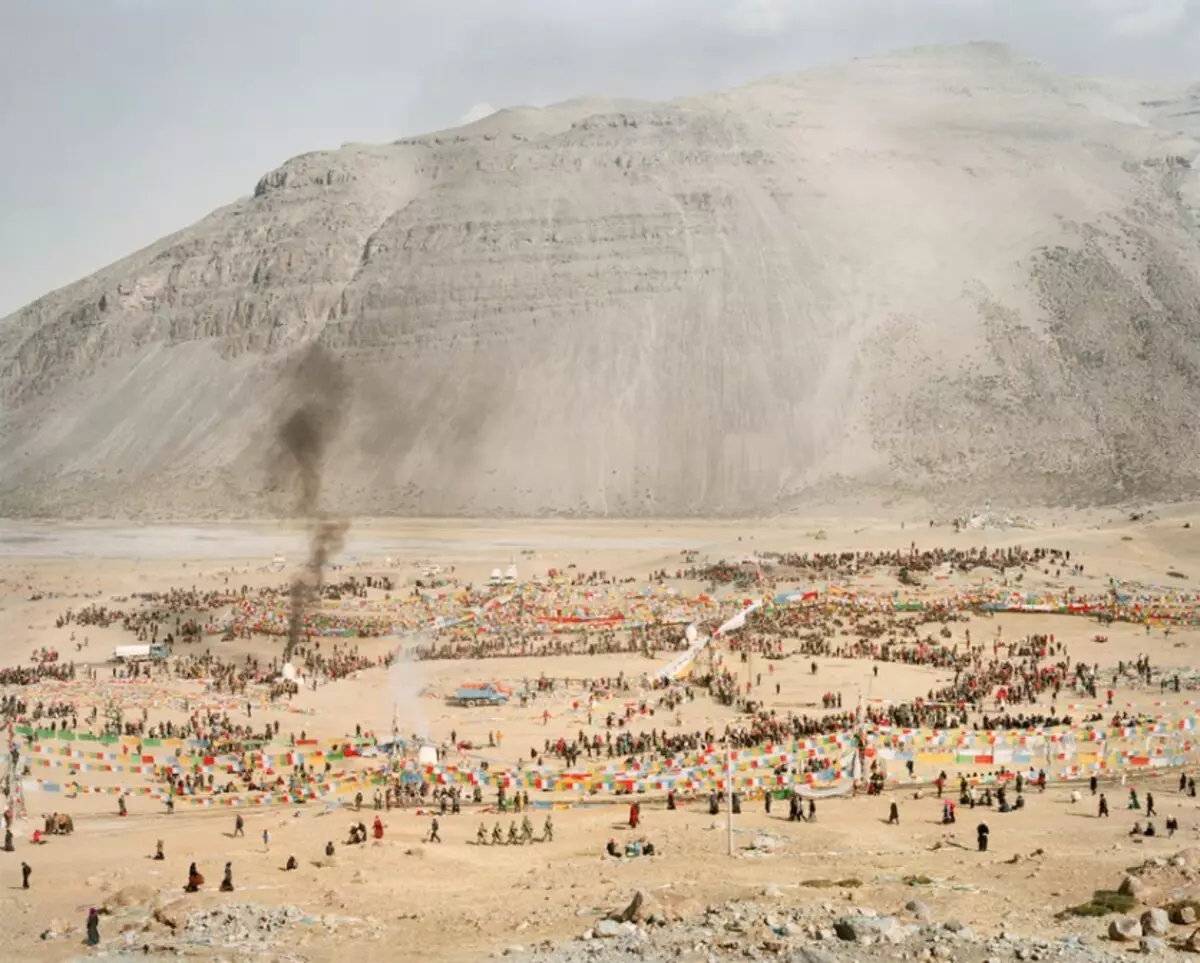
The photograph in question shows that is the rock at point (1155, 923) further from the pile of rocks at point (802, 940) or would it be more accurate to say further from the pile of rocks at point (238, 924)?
the pile of rocks at point (238, 924)

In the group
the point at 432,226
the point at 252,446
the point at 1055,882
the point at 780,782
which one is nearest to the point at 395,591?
the point at 780,782

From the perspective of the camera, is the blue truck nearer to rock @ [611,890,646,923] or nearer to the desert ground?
the desert ground

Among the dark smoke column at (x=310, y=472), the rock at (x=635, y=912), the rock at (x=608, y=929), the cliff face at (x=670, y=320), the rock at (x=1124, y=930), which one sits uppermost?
the cliff face at (x=670, y=320)

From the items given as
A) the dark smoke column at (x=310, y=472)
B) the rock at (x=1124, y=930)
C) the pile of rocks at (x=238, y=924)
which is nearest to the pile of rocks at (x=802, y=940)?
the rock at (x=1124, y=930)

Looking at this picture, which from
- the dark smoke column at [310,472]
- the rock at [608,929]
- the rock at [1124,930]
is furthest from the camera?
the dark smoke column at [310,472]

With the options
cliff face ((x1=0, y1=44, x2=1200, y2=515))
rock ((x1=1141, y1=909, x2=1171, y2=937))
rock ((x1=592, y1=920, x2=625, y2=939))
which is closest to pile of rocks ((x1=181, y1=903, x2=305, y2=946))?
rock ((x1=592, y1=920, x2=625, y2=939))

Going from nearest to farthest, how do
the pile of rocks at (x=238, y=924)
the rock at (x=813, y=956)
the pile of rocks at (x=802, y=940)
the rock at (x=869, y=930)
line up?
the rock at (x=813, y=956) < the pile of rocks at (x=802, y=940) < the rock at (x=869, y=930) < the pile of rocks at (x=238, y=924)

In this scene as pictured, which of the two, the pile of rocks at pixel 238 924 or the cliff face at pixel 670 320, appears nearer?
the pile of rocks at pixel 238 924
